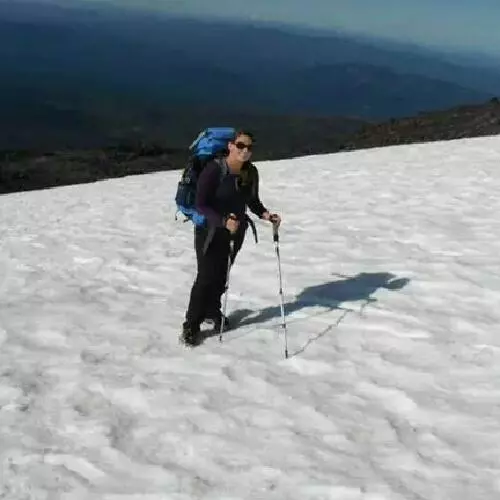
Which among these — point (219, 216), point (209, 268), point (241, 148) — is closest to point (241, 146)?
point (241, 148)

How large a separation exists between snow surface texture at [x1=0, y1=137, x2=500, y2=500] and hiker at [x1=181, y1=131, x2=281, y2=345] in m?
0.49

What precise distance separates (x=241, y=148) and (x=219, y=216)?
2.45ft

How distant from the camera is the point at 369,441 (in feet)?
21.2

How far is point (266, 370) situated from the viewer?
797 centimetres

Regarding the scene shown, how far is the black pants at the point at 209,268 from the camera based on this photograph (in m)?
8.04

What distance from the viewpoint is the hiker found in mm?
7484

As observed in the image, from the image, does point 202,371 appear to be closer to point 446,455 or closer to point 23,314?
point 446,455

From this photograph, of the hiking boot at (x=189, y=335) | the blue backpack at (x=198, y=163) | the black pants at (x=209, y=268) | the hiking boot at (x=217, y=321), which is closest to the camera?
the blue backpack at (x=198, y=163)

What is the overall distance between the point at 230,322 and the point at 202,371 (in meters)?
1.65

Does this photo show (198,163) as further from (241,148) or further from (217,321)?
(217,321)

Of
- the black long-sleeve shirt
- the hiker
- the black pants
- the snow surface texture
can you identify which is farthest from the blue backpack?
the snow surface texture

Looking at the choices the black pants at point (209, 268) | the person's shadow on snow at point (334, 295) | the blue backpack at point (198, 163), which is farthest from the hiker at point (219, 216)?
the person's shadow on snow at point (334, 295)

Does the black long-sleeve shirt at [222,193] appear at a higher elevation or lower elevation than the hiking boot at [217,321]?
higher

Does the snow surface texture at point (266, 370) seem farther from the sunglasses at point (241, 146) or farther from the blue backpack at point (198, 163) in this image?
the sunglasses at point (241, 146)
